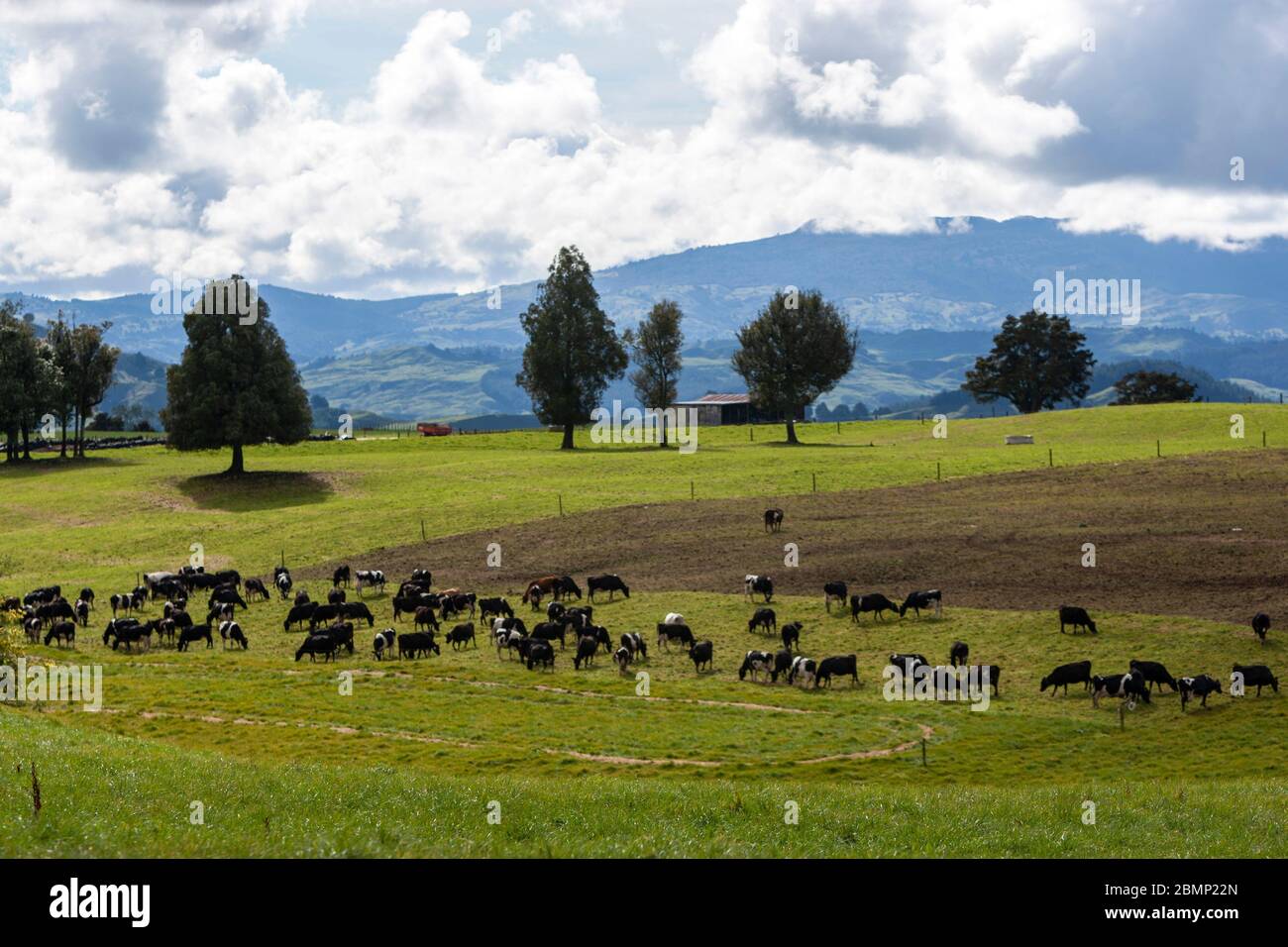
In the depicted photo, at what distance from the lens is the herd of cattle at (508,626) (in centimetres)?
3584

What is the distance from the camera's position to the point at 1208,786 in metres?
24.3

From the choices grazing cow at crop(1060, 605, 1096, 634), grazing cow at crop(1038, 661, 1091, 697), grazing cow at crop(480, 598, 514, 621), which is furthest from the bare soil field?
grazing cow at crop(1038, 661, 1091, 697)

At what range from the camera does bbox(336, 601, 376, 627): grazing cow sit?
49.2 metres

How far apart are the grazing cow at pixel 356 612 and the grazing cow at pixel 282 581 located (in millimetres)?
7840

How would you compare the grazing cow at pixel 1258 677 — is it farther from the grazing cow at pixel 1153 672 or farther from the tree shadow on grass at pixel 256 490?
the tree shadow on grass at pixel 256 490

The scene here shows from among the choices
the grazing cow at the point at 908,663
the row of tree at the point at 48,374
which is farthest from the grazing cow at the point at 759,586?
the row of tree at the point at 48,374

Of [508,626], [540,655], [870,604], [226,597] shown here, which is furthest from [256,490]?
[870,604]

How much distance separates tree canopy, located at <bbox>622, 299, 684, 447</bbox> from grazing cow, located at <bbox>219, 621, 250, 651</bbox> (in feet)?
260

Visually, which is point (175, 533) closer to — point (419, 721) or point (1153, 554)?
point (419, 721)

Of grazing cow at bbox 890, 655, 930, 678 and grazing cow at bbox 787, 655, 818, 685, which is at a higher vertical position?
grazing cow at bbox 890, 655, 930, 678

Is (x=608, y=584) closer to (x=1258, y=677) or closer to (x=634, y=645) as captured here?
(x=634, y=645)

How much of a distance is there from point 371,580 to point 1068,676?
33.9 meters

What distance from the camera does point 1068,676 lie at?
35.5m

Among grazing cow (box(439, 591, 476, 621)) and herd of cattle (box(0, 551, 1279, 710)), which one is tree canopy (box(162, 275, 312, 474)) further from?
grazing cow (box(439, 591, 476, 621))
